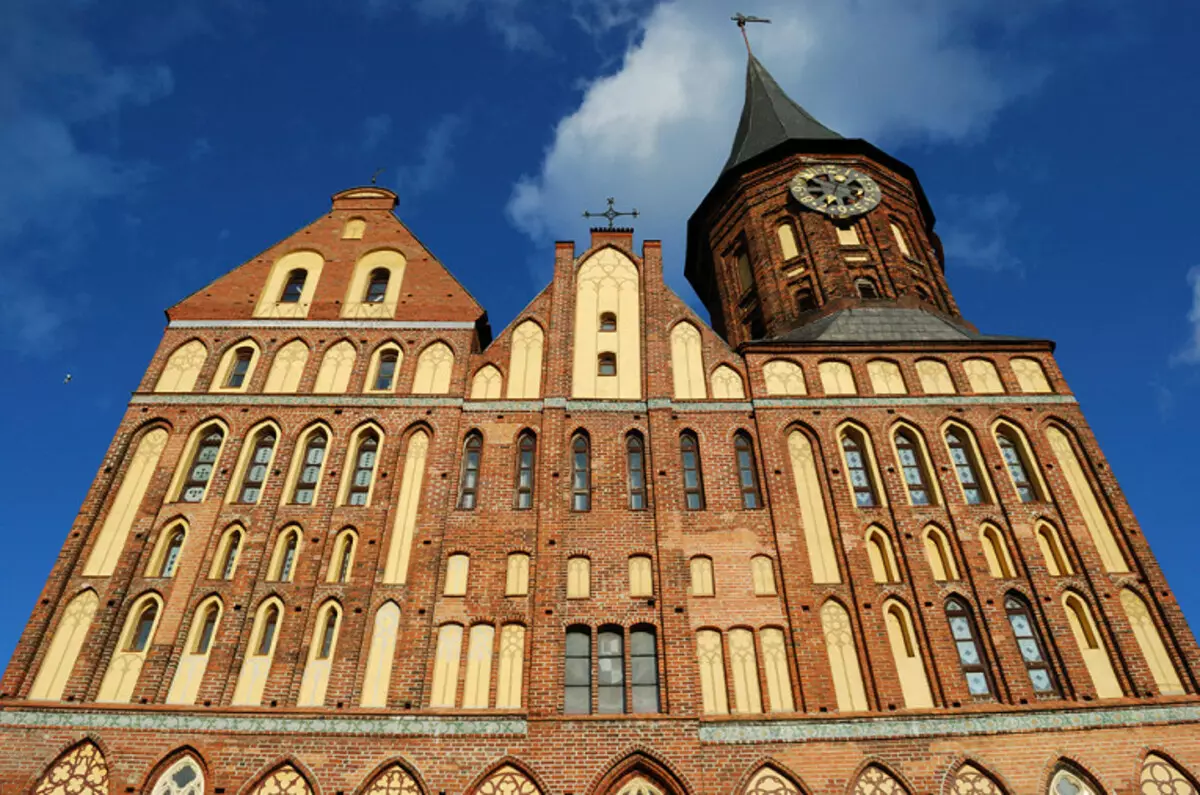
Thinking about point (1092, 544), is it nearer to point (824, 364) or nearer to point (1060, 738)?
point (1060, 738)

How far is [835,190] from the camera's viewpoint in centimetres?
2286

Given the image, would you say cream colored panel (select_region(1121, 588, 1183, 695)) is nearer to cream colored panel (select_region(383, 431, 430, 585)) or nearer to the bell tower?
the bell tower

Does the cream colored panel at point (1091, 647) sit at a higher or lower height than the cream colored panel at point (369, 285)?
lower

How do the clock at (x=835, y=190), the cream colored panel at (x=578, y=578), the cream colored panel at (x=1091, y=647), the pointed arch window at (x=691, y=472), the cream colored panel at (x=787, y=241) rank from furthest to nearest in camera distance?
1. the clock at (x=835, y=190)
2. the cream colored panel at (x=787, y=241)
3. the pointed arch window at (x=691, y=472)
4. the cream colored panel at (x=578, y=578)
5. the cream colored panel at (x=1091, y=647)

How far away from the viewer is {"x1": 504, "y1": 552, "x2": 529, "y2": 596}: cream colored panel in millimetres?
13578

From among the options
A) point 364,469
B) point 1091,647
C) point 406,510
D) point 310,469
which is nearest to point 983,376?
point 1091,647

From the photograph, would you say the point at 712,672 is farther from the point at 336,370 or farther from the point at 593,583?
the point at 336,370

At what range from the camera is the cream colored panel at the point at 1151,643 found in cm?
1255

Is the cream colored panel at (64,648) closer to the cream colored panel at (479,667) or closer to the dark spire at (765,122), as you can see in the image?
the cream colored panel at (479,667)

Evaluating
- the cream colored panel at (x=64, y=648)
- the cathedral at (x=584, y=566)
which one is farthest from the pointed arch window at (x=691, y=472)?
the cream colored panel at (x=64, y=648)

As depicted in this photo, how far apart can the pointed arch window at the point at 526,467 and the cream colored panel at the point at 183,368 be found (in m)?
6.60

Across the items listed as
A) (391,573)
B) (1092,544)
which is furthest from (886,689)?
(391,573)

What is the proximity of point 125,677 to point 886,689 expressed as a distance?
11205mm

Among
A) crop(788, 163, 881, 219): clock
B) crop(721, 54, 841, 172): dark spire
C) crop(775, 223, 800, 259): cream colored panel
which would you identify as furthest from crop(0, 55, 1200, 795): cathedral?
crop(721, 54, 841, 172): dark spire
